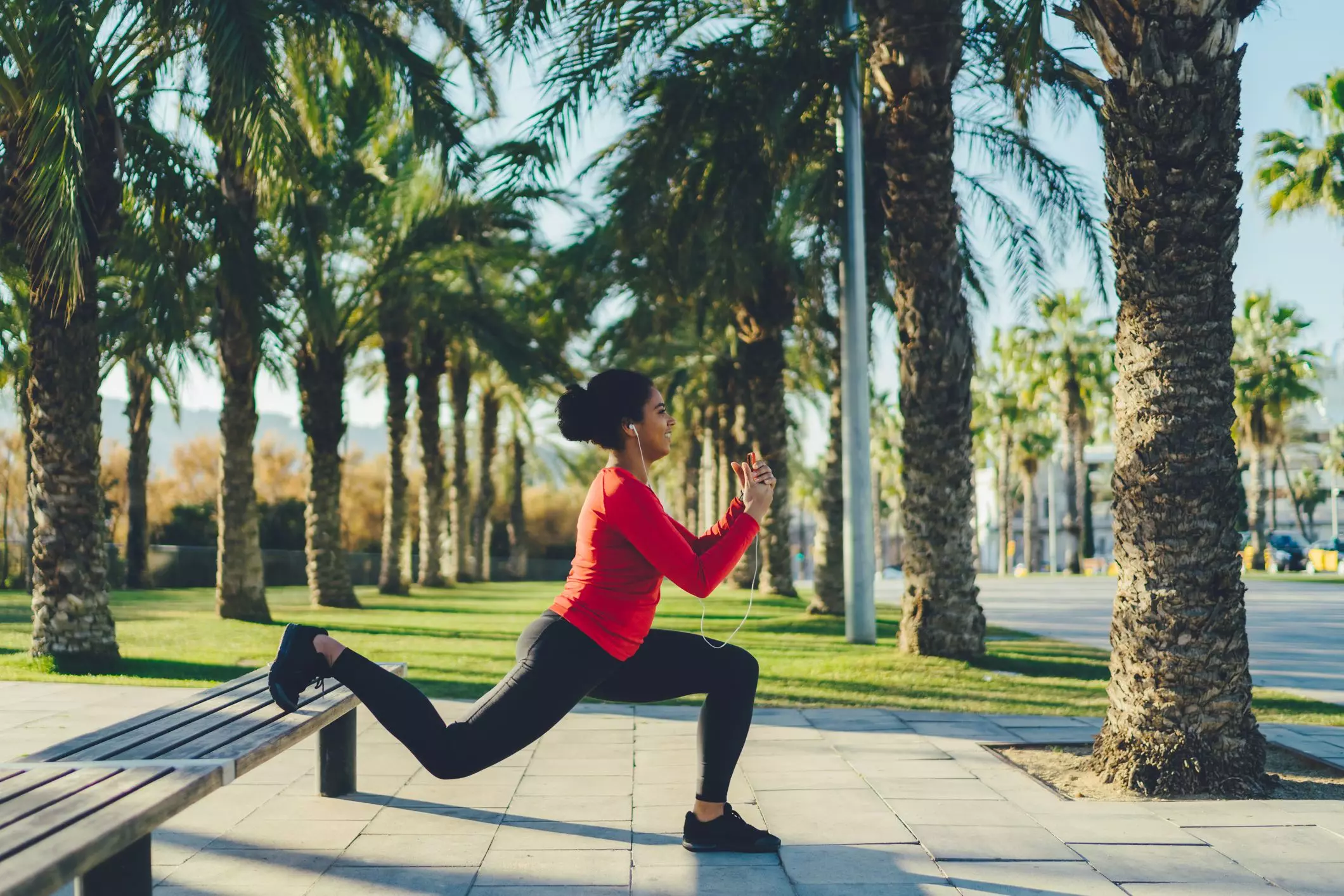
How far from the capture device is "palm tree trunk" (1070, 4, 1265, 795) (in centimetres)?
539

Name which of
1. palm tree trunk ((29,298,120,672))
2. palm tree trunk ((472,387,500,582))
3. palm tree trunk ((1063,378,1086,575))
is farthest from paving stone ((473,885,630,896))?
palm tree trunk ((1063,378,1086,575))

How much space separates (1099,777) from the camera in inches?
220

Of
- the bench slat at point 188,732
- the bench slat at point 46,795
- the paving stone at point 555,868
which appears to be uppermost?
the bench slat at point 188,732

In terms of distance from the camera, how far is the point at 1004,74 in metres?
11.0

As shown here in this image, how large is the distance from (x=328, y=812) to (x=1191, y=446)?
4110mm

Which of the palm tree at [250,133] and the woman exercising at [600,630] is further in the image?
the palm tree at [250,133]

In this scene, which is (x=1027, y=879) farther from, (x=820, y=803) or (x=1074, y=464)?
(x=1074, y=464)

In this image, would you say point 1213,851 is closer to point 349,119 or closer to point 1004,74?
point 1004,74

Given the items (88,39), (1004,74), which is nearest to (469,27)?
(88,39)

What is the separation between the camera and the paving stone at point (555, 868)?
13.2ft

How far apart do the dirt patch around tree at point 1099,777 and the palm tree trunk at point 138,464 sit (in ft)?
70.2

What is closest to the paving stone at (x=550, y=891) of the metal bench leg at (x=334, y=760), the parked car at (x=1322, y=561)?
the metal bench leg at (x=334, y=760)

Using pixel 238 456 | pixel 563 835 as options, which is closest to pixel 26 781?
pixel 563 835

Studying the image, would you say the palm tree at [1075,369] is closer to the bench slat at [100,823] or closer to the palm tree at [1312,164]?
the palm tree at [1312,164]
